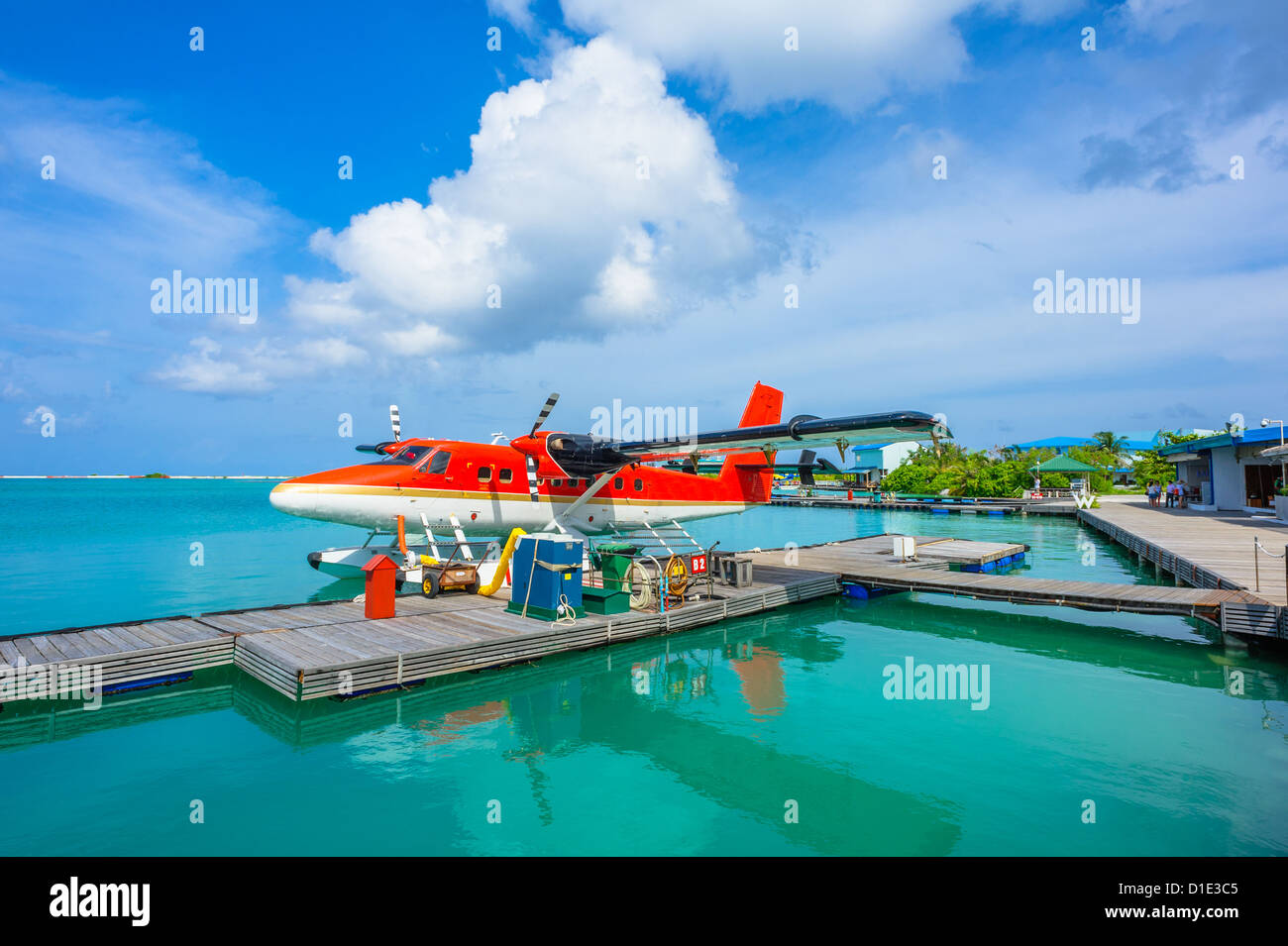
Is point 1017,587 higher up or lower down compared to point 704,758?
higher up

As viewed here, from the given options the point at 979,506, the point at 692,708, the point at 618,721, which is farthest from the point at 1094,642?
the point at 979,506

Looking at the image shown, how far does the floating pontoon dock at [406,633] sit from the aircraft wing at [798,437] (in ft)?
11.6

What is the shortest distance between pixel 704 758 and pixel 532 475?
10.0m

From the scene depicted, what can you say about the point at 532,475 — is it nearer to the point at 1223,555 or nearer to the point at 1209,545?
the point at 1223,555

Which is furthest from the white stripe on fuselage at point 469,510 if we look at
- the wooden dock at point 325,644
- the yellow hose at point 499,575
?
the wooden dock at point 325,644

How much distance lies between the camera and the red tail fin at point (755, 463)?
20266 mm

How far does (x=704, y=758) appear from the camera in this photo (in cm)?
719

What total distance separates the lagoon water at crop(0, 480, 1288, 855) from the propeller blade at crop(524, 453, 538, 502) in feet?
17.8

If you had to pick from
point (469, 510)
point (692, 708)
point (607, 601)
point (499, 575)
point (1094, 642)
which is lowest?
point (1094, 642)

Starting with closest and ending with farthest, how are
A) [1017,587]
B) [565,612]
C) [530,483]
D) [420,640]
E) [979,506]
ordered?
1. [420,640]
2. [565,612]
3. [1017,587]
4. [530,483]
5. [979,506]

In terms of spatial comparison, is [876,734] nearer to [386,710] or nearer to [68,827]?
[386,710]
